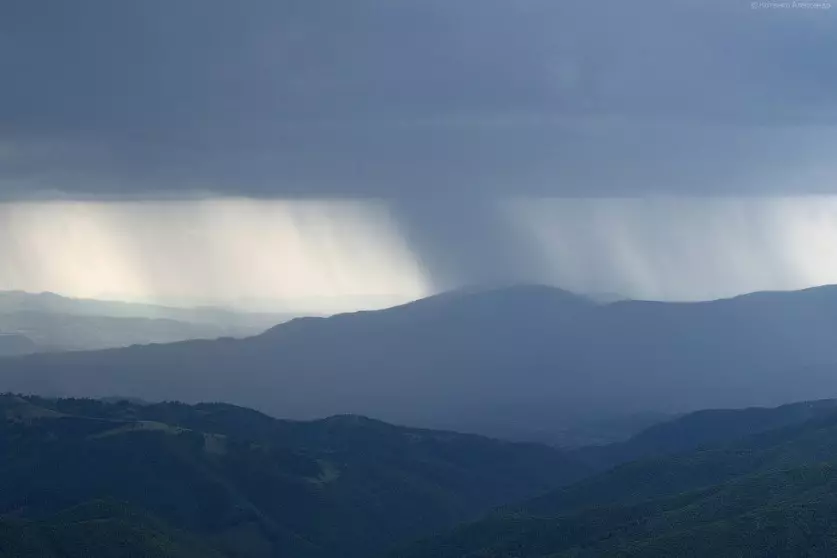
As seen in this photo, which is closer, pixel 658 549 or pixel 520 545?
pixel 658 549

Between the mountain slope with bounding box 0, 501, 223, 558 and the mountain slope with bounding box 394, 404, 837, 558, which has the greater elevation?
the mountain slope with bounding box 0, 501, 223, 558

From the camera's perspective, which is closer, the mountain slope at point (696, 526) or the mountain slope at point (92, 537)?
the mountain slope at point (696, 526)

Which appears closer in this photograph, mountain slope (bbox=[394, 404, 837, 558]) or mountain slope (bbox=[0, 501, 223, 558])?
mountain slope (bbox=[394, 404, 837, 558])

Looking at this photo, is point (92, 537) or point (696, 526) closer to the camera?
point (696, 526)

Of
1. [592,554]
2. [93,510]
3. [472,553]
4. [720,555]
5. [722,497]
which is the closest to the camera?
[720,555]

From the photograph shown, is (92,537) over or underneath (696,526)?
over

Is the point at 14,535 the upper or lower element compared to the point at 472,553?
upper

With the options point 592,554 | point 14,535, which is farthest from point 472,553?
point 14,535

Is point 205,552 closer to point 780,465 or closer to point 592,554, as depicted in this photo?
point 592,554

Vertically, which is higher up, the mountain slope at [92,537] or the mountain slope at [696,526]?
the mountain slope at [92,537]

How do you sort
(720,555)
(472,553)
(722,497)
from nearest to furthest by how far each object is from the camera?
1. (720,555)
2. (722,497)
3. (472,553)
